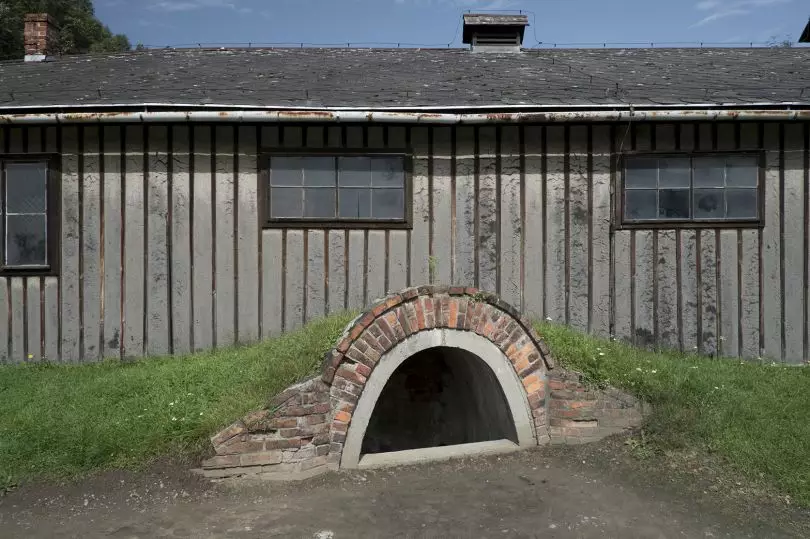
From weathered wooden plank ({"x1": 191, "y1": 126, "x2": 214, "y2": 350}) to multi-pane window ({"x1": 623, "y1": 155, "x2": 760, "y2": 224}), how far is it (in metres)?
5.09

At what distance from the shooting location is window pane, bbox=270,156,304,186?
7.28 m

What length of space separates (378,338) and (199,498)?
68.8 inches

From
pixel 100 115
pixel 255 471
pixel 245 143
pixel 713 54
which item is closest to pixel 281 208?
pixel 245 143

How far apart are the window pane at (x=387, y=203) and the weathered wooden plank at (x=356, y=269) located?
35 cm

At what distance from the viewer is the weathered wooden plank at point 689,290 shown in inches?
288

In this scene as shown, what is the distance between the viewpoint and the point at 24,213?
7.30m

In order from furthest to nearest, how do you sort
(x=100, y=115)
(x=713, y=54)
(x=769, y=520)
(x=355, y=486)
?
(x=713, y=54) < (x=100, y=115) < (x=355, y=486) < (x=769, y=520)

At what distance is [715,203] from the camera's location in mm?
7348

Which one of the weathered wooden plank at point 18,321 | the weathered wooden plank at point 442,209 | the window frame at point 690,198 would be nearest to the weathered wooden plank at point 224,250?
the weathered wooden plank at point 18,321

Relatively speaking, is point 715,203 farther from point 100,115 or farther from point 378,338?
point 100,115

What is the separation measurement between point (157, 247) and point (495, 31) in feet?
23.4

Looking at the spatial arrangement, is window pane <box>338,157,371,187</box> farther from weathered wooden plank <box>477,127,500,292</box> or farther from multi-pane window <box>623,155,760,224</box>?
multi-pane window <box>623,155,760,224</box>

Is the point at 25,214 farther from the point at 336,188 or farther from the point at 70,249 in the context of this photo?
the point at 336,188

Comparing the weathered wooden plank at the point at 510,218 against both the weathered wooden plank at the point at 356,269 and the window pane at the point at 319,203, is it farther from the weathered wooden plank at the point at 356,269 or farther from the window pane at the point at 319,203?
the window pane at the point at 319,203
